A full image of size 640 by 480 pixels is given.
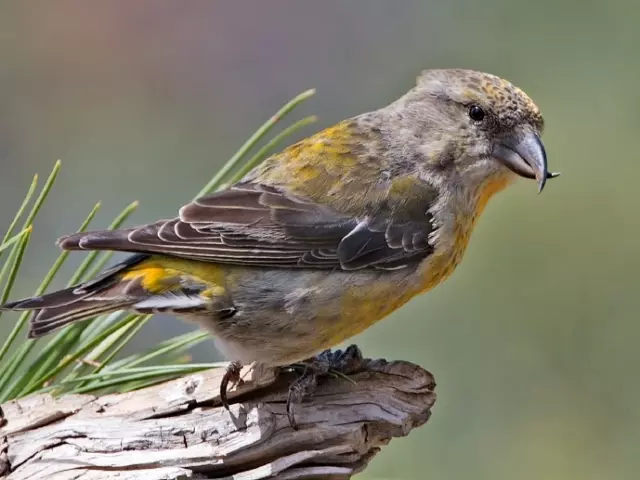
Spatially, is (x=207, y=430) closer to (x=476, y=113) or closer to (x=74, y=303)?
(x=74, y=303)

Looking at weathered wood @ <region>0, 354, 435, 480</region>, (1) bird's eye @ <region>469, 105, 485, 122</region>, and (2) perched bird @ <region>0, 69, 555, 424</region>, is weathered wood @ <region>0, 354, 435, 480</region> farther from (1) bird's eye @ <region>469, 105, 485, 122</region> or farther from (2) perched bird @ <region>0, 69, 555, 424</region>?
(1) bird's eye @ <region>469, 105, 485, 122</region>

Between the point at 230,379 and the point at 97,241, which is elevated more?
the point at 97,241

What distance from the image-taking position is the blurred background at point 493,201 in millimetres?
3518

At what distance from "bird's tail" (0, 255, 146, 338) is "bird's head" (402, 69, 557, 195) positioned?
2.79 ft

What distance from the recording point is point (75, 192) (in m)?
4.65

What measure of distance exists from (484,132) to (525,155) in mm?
133

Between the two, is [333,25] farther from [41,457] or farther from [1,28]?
[41,457]

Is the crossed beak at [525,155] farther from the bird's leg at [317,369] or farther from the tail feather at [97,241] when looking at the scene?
the tail feather at [97,241]

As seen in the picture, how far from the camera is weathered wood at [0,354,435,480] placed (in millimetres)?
2061

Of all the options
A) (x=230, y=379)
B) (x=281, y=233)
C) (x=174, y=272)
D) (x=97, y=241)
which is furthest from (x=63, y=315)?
(x=281, y=233)

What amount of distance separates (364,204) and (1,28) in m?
3.27

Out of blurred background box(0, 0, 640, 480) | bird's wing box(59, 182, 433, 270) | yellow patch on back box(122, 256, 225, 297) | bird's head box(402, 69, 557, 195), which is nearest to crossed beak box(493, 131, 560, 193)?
bird's head box(402, 69, 557, 195)

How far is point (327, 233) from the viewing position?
241cm

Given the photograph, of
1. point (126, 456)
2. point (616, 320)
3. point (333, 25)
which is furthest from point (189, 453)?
point (333, 25)
